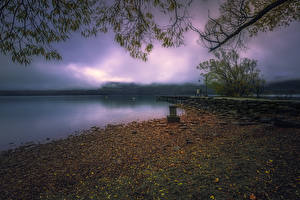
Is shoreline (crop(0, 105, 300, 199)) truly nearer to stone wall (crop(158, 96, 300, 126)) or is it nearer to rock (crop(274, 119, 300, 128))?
rock (crop(274, 119, 300, 128))

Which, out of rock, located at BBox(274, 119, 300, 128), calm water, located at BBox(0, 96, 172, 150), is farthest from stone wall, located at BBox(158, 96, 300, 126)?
calm water, located at BBox(0, 96, 172, 150)

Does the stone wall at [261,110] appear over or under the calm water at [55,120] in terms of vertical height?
over

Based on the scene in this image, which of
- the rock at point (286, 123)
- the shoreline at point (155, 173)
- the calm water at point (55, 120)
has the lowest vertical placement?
the calm water at point (55, 120)

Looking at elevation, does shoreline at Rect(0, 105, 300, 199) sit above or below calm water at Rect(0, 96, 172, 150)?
above

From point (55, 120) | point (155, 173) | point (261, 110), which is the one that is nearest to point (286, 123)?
point (261, 110)

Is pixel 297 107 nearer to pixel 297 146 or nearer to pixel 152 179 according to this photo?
pixel 297 146

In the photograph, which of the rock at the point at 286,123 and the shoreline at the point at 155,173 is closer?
the shoreline at the point at 155,173

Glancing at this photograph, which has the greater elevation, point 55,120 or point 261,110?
point 261,110

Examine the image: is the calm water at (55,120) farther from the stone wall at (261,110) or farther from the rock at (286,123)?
the rock at (286,123)

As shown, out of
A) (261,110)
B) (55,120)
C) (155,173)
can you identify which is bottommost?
(55,120)

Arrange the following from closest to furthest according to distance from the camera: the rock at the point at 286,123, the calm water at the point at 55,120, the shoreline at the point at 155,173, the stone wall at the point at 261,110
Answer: the shoreline at the point at 155,173
the rock at the point at 286,123
the stone wall at the point at 261,110
the calm water at the point at 55,120

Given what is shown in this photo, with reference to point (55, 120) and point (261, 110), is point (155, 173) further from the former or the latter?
point (55, 120)

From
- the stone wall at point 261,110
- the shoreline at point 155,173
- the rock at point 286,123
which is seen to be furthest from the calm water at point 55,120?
the rock at point 286,123

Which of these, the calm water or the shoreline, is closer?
the shoreline
